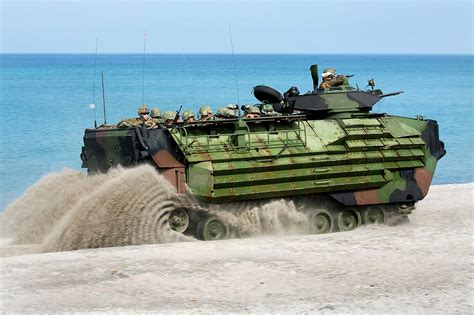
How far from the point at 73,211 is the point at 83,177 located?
6.09 ft

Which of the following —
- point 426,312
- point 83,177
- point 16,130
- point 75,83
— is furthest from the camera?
point 75,83

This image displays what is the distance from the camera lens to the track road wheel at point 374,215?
21.8 metres

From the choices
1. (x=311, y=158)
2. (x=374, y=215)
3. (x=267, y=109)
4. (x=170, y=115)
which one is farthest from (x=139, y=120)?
(x=374, y=215)

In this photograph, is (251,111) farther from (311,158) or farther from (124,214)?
(124,214)

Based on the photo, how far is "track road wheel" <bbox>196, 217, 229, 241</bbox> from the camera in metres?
19.9

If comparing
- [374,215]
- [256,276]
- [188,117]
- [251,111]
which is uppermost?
[251,111]

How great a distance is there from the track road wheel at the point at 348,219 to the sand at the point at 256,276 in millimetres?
761

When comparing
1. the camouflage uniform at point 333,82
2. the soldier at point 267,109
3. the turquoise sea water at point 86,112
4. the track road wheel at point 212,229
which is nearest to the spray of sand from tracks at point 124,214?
the track road wheel at point 212,229

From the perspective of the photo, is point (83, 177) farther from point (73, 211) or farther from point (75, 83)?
point (75, 83)

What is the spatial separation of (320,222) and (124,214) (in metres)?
4.35

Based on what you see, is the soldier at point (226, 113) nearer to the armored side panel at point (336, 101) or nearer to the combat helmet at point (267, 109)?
the combat helmet at point (267, 109)

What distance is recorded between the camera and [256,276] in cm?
1642

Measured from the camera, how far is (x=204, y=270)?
55.1 feet

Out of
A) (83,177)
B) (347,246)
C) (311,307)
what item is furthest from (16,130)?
(311,307)
